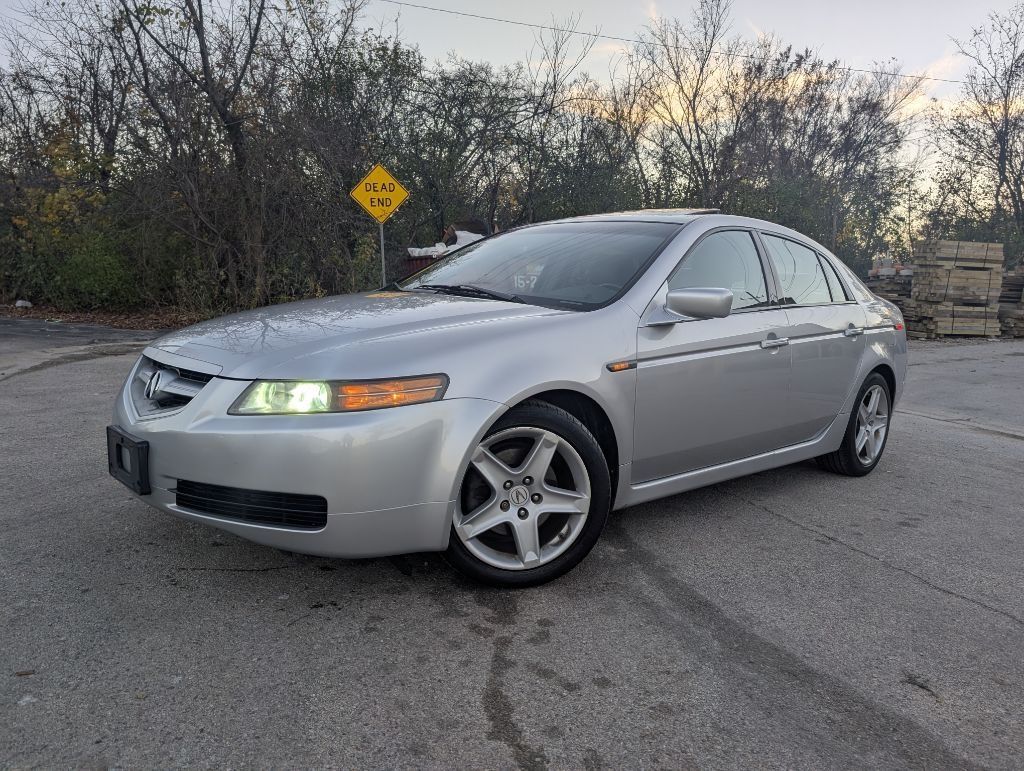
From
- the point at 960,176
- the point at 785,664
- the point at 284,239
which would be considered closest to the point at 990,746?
the point at 785,664

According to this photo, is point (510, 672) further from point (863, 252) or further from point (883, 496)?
point (863, 252)

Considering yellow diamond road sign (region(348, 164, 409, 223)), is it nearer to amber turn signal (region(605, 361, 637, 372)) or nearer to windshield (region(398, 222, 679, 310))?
windshield (region(398, 222, 679, 310))

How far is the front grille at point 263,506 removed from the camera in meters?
2.68

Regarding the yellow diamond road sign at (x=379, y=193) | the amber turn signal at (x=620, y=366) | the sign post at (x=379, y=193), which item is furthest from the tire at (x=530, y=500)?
the yellow diamond road sign at (x=379, y=193)

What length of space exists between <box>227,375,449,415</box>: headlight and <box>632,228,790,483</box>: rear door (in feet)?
3.64

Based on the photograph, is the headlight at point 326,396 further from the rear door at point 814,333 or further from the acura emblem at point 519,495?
the rear door at point 814,333

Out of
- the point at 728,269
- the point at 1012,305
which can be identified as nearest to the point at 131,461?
the point at 728,269

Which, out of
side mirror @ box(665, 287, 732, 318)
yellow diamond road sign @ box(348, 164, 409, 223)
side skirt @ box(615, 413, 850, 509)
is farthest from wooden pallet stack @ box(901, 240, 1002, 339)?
side mirror @ box(665, 287, 732, 318)

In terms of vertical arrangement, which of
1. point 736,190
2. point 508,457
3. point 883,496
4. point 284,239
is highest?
point 736,190

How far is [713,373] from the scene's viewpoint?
146 inches

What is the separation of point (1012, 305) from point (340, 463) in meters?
18.8

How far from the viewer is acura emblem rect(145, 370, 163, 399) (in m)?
3.05

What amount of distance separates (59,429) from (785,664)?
198 inches

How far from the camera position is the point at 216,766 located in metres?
1.98
